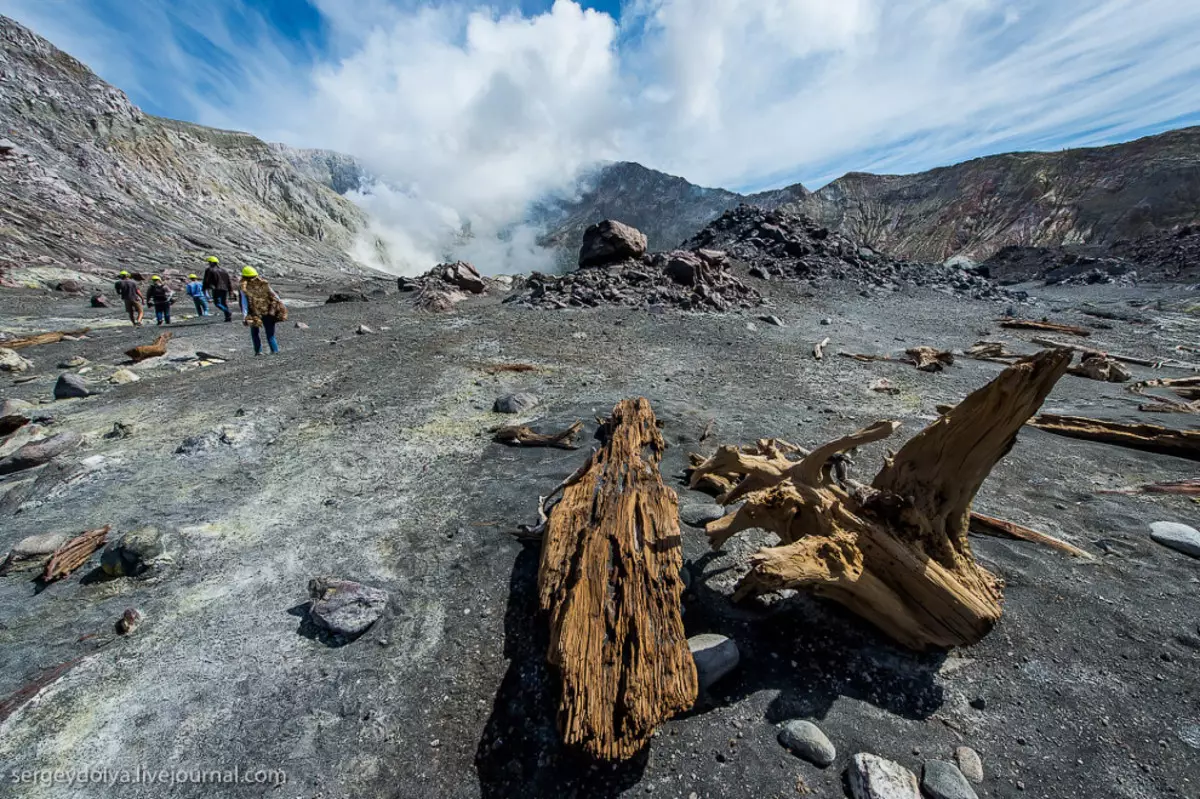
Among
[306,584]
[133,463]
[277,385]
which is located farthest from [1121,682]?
[277,385]

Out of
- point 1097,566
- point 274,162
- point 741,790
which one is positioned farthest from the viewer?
point 274,162

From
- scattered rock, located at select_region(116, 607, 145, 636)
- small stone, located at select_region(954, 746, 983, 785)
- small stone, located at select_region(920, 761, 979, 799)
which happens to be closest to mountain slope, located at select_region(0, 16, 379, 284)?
scattered rock, located at select_region(116, 607, 145, 636)

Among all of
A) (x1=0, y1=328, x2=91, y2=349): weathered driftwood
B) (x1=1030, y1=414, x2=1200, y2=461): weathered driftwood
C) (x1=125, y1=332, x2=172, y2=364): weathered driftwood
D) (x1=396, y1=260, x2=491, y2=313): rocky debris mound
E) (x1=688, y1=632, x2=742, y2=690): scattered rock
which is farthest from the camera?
(x1=396, y1=260, x2=491, y2=313): rocky debris mound

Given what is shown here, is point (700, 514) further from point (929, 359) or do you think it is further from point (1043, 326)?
point (1043, 326)

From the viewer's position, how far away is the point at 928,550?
317cm

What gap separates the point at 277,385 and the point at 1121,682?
10233 millimetres

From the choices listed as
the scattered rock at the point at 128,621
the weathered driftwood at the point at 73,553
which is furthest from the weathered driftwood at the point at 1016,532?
the weathered driftwood at the point at 73,553

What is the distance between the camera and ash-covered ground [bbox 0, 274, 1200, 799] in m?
2.46

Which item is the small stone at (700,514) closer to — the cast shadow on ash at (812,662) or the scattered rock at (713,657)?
the cast shadow on ash at (812,662)

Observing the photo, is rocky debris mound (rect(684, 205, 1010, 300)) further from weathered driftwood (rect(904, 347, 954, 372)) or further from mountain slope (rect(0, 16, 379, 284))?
mountain slope (rect(0, 16, 379, 284))

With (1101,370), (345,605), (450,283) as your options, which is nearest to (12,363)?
(345,605)

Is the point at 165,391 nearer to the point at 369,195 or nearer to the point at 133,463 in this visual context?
the point at 133,463

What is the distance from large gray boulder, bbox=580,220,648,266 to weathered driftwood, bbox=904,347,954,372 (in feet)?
39.5

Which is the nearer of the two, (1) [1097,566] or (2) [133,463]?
(1) [1097,566]
